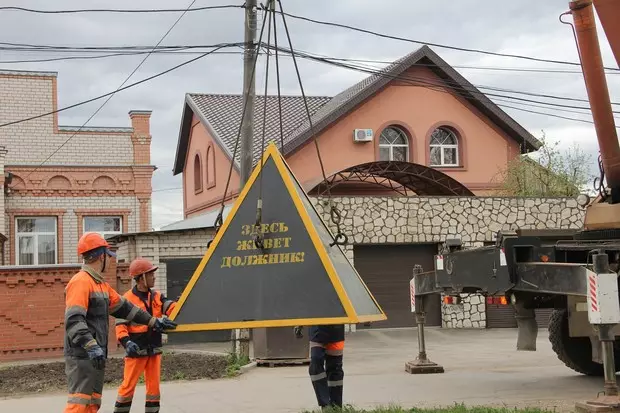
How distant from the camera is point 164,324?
803cm

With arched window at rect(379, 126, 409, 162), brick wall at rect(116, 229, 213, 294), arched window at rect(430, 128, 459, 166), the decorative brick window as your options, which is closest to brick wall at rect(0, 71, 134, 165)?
the decorative brick window

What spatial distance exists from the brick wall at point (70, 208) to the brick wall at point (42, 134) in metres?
1.24

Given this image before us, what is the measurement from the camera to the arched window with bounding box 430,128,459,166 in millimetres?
31688

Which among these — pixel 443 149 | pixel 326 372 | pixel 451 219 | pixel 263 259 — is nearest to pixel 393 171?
pixel 451 219

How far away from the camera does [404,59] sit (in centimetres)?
3083

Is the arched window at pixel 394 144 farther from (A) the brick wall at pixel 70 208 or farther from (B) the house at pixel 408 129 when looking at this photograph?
(A) the brick wall at pixel 70 208

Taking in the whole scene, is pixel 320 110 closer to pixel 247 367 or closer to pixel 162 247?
pixel 162 247

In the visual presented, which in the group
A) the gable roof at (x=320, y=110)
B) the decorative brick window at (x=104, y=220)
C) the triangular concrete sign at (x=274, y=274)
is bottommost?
the triangular concrete sign at (x=274, y=274)

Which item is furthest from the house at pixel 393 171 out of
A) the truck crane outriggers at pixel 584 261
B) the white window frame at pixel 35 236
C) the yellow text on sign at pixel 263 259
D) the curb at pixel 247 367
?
the yellow text on sign at pixel 263 259

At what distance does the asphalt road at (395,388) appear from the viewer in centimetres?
1103

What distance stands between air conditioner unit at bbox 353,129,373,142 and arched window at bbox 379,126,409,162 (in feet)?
3.39

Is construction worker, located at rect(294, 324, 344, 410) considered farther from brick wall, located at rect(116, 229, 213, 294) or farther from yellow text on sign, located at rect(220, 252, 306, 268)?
brick wall, located at rect(116, 229, 213, 294)

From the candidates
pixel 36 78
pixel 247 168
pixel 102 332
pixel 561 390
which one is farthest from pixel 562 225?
pixel 102 332

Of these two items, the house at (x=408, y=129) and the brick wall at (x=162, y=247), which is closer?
the brick wall at (x=162, y=247)
